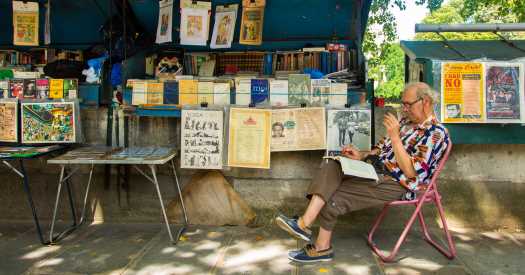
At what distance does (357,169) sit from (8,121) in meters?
3.03

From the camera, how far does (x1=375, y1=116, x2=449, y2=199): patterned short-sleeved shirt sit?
325 cm

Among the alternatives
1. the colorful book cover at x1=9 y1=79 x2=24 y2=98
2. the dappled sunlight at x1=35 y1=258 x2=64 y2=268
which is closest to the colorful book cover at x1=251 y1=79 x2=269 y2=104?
the dappled sunlight at x1=35 y1=258 x2=64 y2=268

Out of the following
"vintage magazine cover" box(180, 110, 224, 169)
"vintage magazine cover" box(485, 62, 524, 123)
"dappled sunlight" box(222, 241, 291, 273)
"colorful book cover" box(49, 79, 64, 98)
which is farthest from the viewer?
"colorful book cover" box(49, 79, 64, 98)

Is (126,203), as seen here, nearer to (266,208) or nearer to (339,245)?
(266,208)

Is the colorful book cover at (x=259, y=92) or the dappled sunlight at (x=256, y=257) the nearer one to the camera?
the dappled sunlight at (x=256, y=257)

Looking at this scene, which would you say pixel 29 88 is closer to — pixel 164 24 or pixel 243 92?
pixel 164 24

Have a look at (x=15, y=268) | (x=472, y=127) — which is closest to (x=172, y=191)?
(x=15, y=268)

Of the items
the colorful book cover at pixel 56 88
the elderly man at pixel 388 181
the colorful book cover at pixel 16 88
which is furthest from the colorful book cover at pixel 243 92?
the colorful book cover at pixel 16 88

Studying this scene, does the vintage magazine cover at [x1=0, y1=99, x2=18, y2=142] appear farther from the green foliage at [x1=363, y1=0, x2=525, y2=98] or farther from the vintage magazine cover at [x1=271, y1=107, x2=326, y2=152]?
the green foliage at [x1=363, y1=0, x2=525, y2=98]

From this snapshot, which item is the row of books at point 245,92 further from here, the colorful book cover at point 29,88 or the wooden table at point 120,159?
the colorful book cover at point 29,88

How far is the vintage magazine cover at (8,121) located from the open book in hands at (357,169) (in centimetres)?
279

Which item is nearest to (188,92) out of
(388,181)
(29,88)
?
(29,88)

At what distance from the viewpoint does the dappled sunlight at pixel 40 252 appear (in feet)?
11.7

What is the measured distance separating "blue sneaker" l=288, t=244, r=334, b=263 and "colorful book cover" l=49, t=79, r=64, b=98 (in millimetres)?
2545
